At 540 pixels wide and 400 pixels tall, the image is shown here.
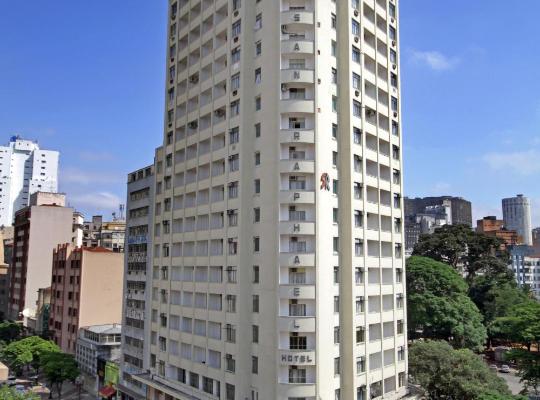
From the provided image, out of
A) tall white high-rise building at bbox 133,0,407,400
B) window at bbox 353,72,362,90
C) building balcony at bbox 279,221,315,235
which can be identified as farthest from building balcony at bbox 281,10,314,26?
building balcony at bbox 279,221,315,235

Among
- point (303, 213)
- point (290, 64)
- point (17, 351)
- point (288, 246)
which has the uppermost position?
point (290, 64)

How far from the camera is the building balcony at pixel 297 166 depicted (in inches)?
1524

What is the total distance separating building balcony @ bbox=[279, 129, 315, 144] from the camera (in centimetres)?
3903

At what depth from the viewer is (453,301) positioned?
70688mm

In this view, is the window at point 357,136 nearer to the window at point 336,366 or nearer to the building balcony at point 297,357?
the building balcony at point 297,357

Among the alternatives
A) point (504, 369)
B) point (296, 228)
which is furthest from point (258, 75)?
point (504, 369)

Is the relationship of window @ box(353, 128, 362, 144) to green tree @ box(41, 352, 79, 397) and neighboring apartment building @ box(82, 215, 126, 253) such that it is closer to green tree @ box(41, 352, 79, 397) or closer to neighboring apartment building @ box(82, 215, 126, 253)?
green tree @ box(41, 352, 79, 397)

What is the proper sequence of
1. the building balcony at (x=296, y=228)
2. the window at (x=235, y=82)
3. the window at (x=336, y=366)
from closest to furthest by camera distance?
the building balcony at (x=296, y=228), the window at (x=336, y=366), the window at (x=235, y=82)

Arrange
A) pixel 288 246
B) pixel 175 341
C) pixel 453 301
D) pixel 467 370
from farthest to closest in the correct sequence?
pixel 453 301 → pixel 175 341 → pixel 467 370 → pixel 288 246

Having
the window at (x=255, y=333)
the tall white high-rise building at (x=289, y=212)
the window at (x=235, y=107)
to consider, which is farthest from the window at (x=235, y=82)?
the window at (x=255, y=333)

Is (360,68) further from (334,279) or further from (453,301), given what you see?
(453,301)

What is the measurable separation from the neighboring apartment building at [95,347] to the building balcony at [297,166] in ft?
143

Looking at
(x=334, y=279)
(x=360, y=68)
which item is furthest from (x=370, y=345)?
(x=360, y=68)

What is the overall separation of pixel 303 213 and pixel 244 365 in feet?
43.6
